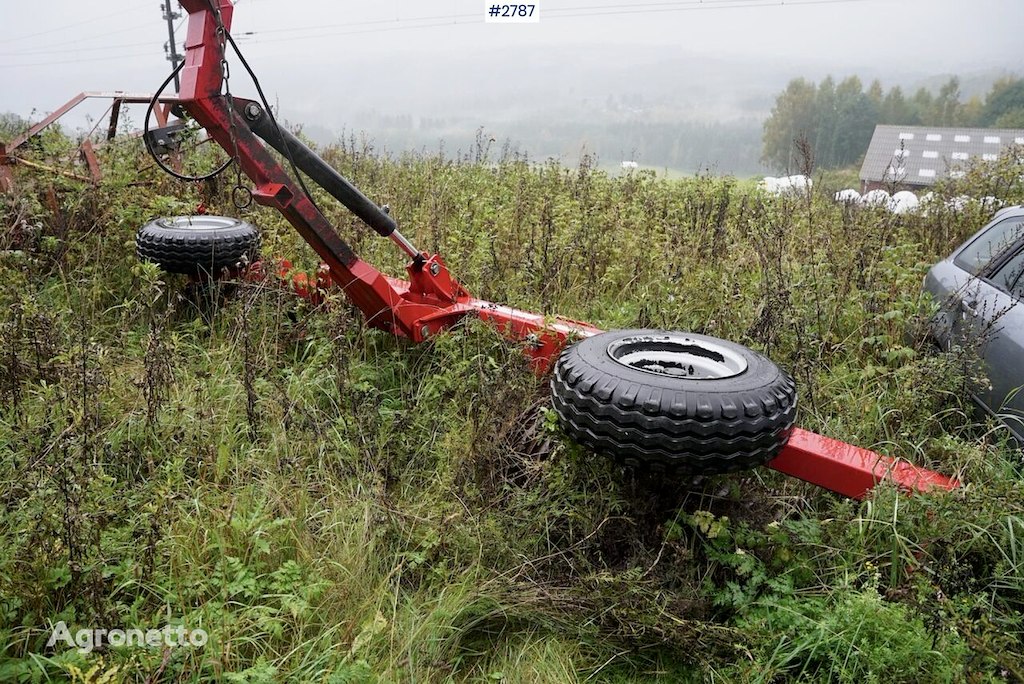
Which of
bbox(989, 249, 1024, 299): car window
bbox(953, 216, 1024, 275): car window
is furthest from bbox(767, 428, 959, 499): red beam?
bbox(953, 216, 1024, 275): car window

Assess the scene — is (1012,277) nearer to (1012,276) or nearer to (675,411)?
(1012,276)

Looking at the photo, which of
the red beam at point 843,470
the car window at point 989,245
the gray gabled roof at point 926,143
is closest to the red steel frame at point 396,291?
the red beam at point 843,470

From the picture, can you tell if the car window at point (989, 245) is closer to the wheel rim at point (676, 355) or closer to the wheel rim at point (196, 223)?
the wheel rim at point (676, 355)

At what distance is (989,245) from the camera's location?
3334 millimetres

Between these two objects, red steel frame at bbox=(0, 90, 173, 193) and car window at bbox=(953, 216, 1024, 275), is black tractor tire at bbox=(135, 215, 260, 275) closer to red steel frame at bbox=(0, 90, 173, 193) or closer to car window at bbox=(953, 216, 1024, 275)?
red steel frame at bbox=(0, 90, 173, 193)

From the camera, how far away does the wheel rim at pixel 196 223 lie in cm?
382

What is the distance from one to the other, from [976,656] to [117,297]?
14.7 feet

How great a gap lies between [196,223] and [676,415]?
3.43m

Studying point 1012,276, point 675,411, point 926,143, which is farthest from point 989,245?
point 926,143

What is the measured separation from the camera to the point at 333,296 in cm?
327

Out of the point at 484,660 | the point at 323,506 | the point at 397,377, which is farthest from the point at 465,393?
the point at 484,660

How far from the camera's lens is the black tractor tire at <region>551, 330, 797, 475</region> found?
1.86 m

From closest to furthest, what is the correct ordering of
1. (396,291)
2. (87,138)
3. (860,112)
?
1. (396,291)
2. (87,138)
3. (860,112)

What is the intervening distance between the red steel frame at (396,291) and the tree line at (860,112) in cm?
2275
